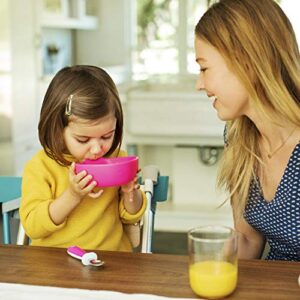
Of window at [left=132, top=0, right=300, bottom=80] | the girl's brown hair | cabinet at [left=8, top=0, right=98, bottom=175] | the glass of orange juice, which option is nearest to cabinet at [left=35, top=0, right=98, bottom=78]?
cabinet at [left=8, top=0, right=98, bottom=175]

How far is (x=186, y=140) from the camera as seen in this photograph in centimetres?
342

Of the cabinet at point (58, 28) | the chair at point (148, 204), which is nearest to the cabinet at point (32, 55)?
the cabinet at point (58, 28)

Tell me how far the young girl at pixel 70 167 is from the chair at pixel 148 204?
0.06 meters

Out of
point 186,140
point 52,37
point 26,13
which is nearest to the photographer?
point 186,140

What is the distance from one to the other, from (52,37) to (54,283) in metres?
3.40

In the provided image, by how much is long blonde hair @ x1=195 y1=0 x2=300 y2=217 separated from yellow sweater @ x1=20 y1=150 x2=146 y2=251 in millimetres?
394

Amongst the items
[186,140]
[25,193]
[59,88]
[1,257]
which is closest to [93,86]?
[59,88]

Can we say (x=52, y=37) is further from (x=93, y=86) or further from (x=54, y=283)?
(x=54, y=283)

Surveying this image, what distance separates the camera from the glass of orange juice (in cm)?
105

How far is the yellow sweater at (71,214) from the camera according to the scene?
146 centimetres

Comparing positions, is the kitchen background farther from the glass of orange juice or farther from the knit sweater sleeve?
the glass of orange juice

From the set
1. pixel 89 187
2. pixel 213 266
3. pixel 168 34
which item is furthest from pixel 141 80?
pixel 213 266

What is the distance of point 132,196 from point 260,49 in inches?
17.5

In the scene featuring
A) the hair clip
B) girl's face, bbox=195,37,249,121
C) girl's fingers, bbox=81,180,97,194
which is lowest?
girl's fingers, bbox=81,180,97,194
